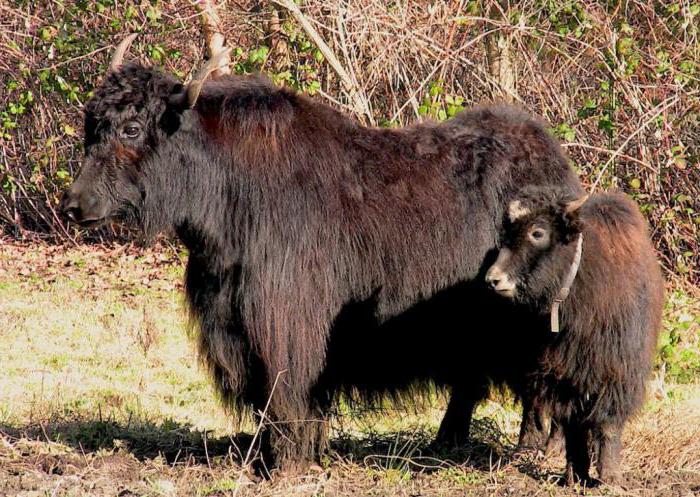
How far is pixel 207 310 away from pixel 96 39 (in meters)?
7.86

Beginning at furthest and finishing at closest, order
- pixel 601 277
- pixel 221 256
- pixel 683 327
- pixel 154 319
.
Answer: pixel 154 319 → pixel 683 327 → pixel 221 256 → pixel 601 277

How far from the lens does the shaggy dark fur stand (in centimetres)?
527

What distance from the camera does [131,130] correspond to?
5559mm

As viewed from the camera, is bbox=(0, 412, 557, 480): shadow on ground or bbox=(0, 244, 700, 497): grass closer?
bbox=(0, 244, 700, 497): grass

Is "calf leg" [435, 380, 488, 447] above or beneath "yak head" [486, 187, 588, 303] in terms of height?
beneath

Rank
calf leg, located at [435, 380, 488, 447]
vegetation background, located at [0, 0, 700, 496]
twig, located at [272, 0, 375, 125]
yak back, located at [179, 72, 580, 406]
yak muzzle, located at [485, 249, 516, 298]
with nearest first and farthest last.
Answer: yak muzzle, located at [485, 249, 516, 298], yak back, located at [179, 72, 580, 406], calf leg, located at [435, 380, 488, 447], vegetation background, located at [0, 0, 700, 496], twig, located at [272, 0, 375, 125]

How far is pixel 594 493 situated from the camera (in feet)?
17.8

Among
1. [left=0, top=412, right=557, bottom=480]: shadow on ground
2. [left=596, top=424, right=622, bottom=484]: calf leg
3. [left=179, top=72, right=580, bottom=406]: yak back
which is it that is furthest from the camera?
[left=0, top=412, right=557, bottom=480]: shadow on ground

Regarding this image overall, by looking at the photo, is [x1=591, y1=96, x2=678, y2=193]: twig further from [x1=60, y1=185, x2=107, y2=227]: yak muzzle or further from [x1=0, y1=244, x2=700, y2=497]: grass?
[x1=60, y1=185, x2=107, y2=227]: yak muzzle

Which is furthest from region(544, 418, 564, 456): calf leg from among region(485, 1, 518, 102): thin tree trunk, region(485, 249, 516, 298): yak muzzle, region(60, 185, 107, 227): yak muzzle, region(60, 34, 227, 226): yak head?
region(485, 1, 518, 102): thin tree trunk

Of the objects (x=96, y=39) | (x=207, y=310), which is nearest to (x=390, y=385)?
(x=207, y=310)

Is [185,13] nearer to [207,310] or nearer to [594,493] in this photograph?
[207,310]

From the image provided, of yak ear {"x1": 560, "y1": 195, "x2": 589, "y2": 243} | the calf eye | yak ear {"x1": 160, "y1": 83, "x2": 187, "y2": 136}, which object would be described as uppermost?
yak ear {"x1": 160, "y1": 83, "x2": 187, "y2": 136}

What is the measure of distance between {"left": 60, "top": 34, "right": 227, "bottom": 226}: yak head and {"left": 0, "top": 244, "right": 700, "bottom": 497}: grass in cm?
142
